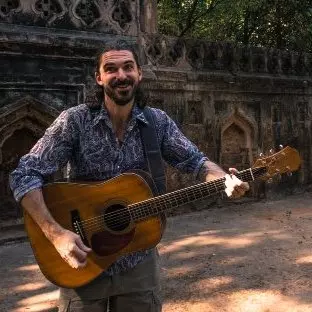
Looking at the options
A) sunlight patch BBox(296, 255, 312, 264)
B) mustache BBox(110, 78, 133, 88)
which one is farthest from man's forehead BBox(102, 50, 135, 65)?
sunlight patch BBox(296, 255, 312, 264)

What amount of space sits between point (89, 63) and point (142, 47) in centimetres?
120

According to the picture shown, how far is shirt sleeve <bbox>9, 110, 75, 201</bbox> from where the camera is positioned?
1.98 m

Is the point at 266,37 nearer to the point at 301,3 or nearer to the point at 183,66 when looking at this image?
the point at 301,3

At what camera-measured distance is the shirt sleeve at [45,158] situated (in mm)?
1980

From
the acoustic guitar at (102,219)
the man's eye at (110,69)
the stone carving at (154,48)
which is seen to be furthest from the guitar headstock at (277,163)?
the stone carving at (154,48)

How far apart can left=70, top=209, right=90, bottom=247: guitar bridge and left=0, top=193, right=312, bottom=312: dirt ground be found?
1847 mm

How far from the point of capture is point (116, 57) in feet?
6.82

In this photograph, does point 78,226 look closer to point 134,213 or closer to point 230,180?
point 134,213

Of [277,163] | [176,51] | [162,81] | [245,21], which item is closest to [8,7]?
[162,81]

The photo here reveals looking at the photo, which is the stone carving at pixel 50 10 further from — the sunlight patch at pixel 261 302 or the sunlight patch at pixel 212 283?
the sunlight patch at pixel 261 302

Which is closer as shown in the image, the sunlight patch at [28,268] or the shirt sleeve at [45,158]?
the shirt sleeve at [45,158]

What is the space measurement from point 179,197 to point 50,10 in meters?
4.83

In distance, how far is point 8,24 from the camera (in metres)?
5.79

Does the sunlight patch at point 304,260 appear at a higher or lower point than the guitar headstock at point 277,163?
lower
